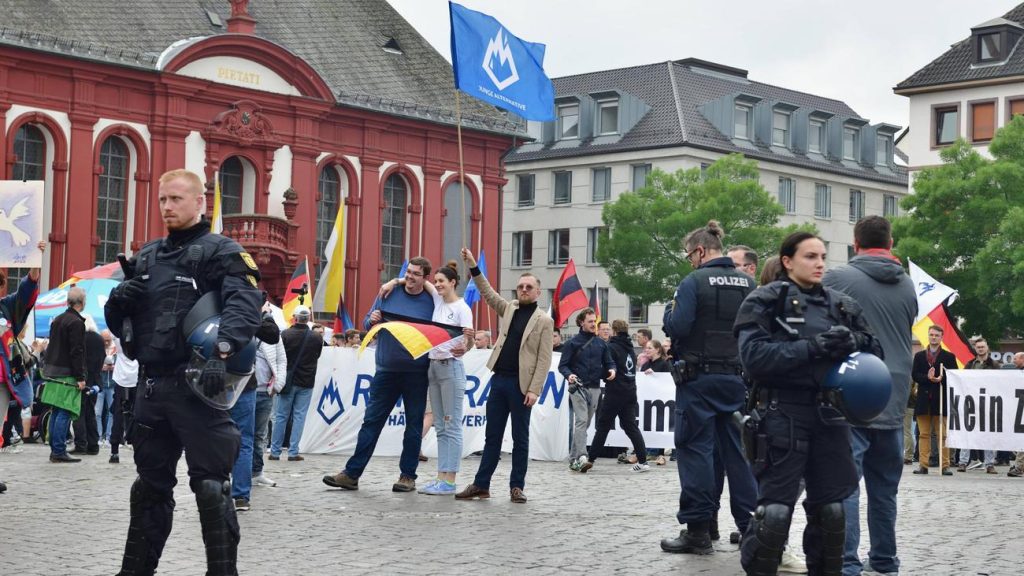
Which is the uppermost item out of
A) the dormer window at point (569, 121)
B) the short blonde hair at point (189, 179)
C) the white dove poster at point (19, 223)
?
the dormer window at point (569, 121)

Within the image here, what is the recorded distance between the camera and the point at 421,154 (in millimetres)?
53781

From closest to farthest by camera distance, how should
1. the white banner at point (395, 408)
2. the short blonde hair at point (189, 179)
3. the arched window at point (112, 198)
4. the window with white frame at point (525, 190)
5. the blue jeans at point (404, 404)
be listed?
the short blonde hair at point (189, 179) < the blue jeans at point (404, 404) < the white banner at point (395, 408) < the arched window at point (112, 198) < the window with white frame at point (525, 190)

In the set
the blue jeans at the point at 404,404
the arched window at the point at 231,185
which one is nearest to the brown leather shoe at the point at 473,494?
the blue jeans at the point at 404,404

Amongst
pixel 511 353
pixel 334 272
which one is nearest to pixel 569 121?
pixel 334 272

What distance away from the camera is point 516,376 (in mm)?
14414

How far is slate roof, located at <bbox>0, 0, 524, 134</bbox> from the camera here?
44.9 m

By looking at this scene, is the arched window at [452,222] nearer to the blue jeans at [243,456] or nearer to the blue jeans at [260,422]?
the blue jeans at [260,422]

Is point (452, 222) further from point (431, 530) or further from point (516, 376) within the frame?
point (431, 530)

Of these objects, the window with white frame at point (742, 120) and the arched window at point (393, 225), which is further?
the window with white frame at point (742, 120)

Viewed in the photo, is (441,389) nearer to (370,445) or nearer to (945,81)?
(370,445)

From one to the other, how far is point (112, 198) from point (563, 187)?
1271 inches

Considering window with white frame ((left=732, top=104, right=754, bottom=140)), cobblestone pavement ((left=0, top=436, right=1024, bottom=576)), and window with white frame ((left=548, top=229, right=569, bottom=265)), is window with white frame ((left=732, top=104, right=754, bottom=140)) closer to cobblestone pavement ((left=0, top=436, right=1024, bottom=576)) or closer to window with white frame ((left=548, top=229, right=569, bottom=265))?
window with white frame ((left=548, top=229, right=569, bottom=265))

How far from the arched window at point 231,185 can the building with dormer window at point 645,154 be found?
2389 cm

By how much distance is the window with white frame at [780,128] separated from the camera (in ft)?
258
